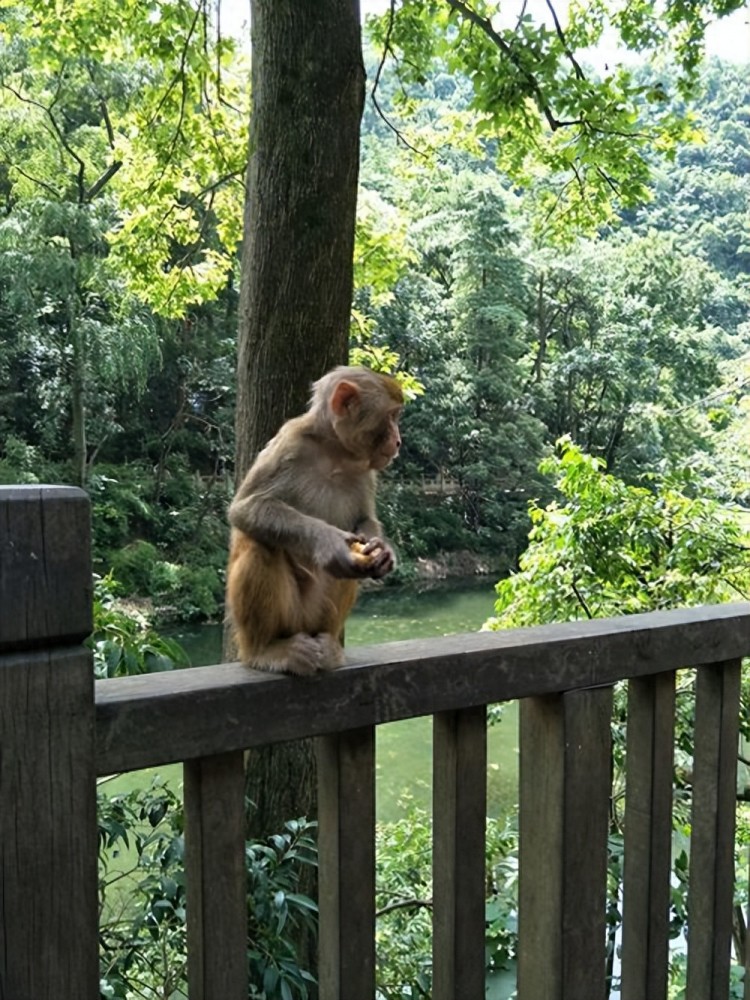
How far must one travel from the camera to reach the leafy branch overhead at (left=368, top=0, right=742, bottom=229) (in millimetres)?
4961

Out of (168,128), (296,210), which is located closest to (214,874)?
(296,210)

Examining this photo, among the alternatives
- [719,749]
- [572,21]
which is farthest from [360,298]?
[719,749]

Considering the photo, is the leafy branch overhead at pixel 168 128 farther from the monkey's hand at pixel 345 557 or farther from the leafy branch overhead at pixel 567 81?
the monkey's hand at pixel 345 557

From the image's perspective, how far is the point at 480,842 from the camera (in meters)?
1.34

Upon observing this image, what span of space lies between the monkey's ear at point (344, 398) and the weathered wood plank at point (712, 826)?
867 mm

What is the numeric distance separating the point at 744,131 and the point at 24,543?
53900 mm

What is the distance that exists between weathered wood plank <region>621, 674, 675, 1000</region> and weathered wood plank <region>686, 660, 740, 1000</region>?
127mm

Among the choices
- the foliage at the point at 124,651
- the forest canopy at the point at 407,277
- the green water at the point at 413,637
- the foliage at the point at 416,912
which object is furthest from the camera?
the green water at the point at 413,637

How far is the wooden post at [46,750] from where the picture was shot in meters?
0.93

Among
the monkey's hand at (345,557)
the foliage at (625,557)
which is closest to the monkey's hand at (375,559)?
the monkey's hand at (345,557)

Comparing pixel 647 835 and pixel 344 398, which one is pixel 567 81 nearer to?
pixel 344 398

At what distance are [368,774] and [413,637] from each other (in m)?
12.0

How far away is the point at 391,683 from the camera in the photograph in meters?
1.25

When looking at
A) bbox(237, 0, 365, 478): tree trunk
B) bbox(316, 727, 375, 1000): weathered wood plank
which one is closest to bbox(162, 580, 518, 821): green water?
bbox(237, 0, 365, 478): tree trunk
